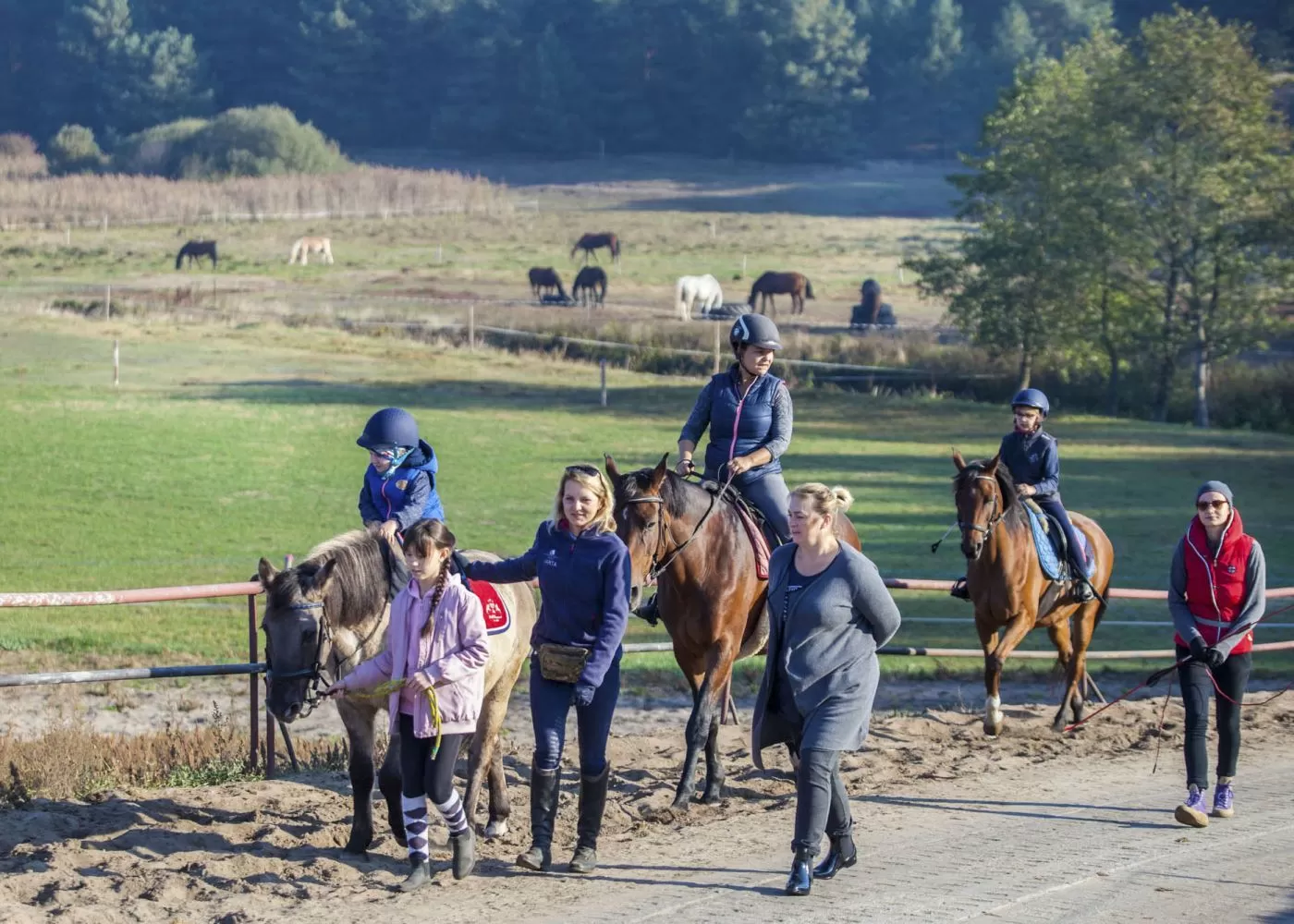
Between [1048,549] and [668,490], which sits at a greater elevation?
[668,490]

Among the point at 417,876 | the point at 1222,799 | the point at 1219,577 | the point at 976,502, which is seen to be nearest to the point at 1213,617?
the point at 1219,577

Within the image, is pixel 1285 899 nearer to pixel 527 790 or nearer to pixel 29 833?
pixel 527 790

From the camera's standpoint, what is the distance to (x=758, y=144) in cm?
11850

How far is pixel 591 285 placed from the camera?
200 feet

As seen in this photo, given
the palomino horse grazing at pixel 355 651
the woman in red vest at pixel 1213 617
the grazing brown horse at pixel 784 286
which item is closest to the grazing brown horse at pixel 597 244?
the grazing brown horse at pixel 784 286

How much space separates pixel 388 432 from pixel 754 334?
2.61 meters

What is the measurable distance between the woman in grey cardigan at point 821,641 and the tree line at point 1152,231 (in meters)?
36.8

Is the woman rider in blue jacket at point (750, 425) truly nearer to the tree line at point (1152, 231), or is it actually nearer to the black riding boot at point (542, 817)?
the black riding boot at point (542, 817)

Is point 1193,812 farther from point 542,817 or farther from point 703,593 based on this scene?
point 542,817

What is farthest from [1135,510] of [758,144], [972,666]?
[758,144]

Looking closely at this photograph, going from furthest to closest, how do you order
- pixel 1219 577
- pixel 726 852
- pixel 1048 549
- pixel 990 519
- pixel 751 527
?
1. pixel 1048 549
2. pixel 990 519
3. pixel 751 527
4. pixel 1219 577
5. pixel 726 852

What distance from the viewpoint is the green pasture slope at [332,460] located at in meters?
20.7

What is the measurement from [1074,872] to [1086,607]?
5.69 m

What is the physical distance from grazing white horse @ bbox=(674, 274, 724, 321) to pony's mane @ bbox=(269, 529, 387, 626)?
152ft
